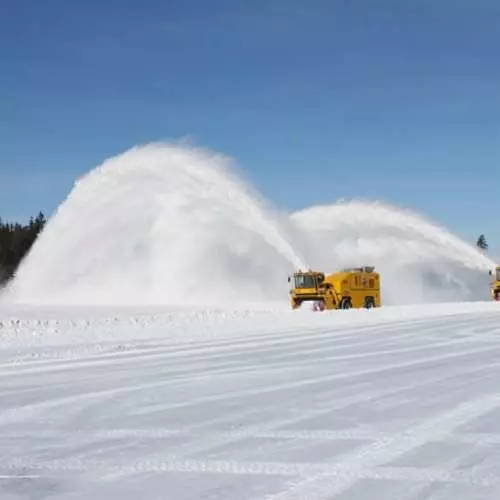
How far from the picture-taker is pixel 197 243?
37.8m

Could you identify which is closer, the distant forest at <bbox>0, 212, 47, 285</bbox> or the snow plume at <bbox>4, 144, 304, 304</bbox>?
the snow plume at <bbox>4, 144, 304, 304</bbox>

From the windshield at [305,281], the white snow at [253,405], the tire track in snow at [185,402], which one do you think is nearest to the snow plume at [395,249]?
the windshield at [305,281]

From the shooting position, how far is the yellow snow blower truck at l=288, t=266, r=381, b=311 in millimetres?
30828

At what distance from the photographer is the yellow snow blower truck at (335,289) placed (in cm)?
3083

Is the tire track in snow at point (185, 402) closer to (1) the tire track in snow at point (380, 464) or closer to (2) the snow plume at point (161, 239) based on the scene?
(1) the tire track in snow at point (380, 464)

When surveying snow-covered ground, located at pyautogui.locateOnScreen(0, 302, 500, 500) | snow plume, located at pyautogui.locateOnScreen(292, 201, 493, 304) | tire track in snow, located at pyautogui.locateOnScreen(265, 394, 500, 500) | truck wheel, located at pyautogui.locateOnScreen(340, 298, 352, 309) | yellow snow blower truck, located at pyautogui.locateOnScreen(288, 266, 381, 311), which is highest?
snow plume, located at pyautogui.locateOnScreen(292, 201, 493, 304)

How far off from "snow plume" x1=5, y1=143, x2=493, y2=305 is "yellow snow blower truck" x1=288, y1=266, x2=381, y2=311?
5.08 m

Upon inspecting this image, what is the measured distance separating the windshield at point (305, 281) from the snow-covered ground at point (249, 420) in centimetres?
1549

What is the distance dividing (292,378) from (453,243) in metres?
29.1

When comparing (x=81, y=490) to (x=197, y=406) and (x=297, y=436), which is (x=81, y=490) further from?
(x=197, y=406)

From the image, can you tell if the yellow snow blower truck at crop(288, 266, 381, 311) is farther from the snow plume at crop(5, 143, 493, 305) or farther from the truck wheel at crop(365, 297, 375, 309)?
the snow plume at crop(5, 143, 493, 305)

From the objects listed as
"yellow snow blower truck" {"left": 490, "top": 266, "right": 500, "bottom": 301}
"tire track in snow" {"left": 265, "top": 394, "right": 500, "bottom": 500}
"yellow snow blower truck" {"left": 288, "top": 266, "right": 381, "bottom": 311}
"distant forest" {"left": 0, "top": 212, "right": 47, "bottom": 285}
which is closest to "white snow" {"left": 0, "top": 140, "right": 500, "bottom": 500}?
"tire track in snow" {"left": 265, "top": 394, "right": 500, "bottom": 500}

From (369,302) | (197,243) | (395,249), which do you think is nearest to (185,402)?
(369,302)

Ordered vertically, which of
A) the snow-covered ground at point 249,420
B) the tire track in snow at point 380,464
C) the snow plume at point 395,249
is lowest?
the tire track in snow at point 380,464
